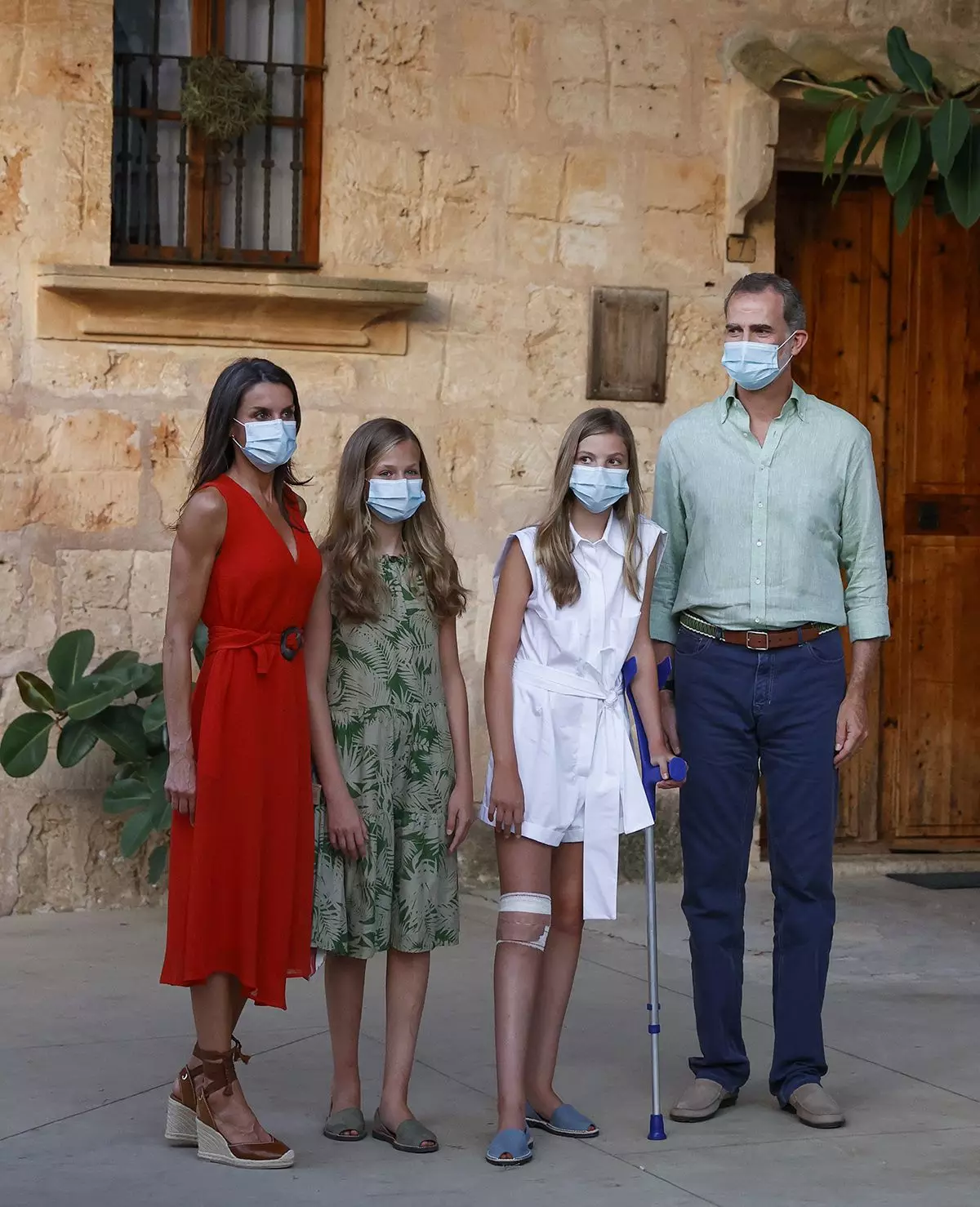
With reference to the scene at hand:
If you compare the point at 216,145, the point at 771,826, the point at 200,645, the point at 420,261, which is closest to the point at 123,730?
the point at 200,645

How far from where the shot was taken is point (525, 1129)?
3789 mm

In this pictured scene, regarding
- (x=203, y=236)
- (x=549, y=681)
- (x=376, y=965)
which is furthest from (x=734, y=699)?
(x=203, y=236)

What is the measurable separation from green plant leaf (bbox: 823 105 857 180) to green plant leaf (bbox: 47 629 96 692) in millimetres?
2968

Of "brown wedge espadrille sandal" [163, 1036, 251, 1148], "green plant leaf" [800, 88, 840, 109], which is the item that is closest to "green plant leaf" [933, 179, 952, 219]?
"green plant leaf" [800, 88, 840, 109]

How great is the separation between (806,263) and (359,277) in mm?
1912

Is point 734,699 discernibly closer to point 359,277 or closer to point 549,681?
point 549,681

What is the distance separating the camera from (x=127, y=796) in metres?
6.00

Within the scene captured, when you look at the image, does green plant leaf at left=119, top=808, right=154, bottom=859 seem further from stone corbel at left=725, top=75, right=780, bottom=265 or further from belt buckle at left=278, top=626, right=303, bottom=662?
stone corbel at left=725, top=75, right=780, bottom=265

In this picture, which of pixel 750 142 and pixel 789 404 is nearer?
pixel 789 404

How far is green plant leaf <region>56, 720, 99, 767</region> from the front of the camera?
19.5 feet

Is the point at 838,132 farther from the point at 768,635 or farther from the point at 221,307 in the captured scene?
the point at 768,635

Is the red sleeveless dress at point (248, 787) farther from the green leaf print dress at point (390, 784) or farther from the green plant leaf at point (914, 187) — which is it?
the green plant leaf at point (914, 187)

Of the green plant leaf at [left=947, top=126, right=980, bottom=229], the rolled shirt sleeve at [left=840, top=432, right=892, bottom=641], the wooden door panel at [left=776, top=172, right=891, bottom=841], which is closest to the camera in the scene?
the rolled shirt sleeve at [left=840, top=432, right=892, bottom=641]

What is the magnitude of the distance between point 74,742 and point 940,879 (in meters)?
3.35
